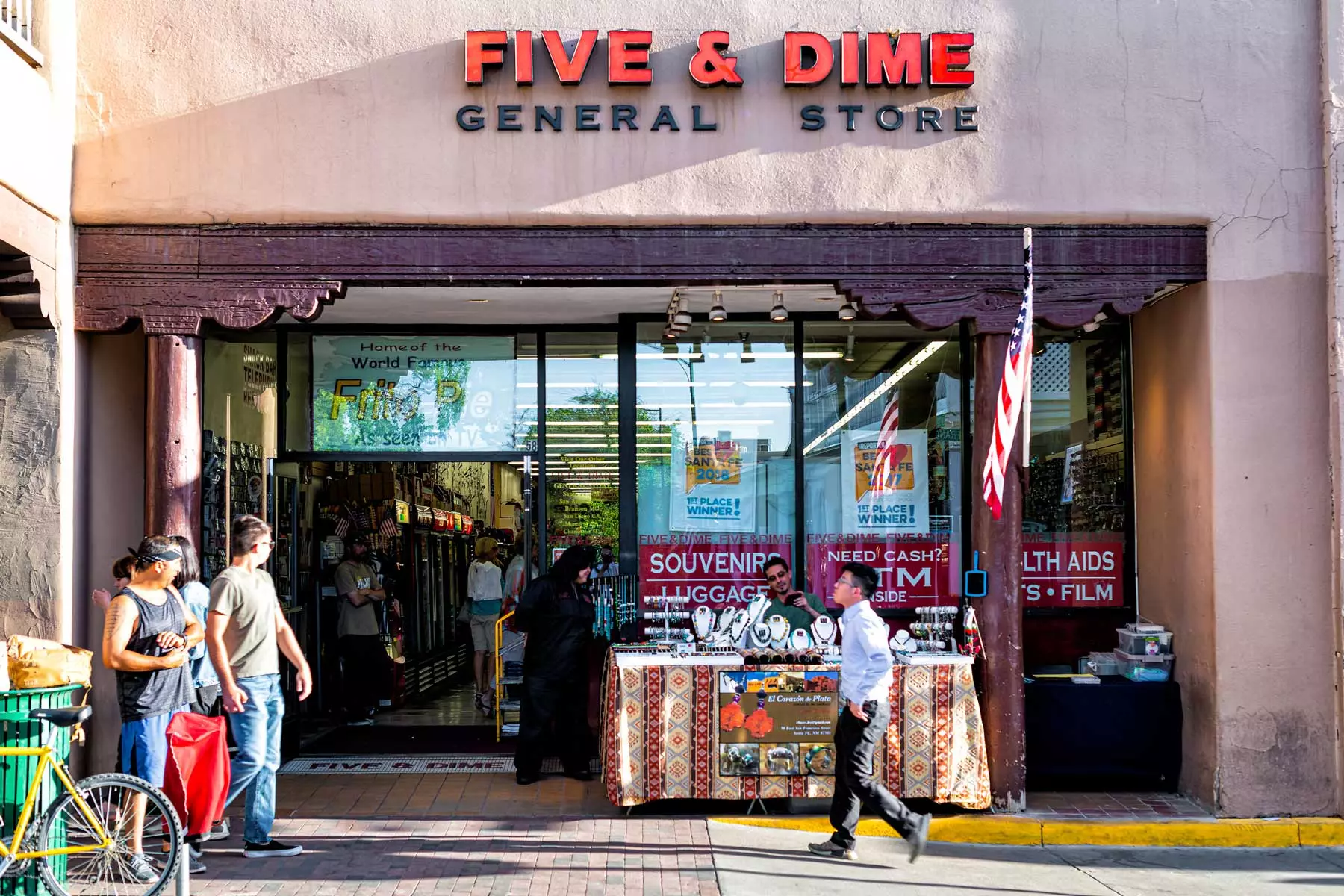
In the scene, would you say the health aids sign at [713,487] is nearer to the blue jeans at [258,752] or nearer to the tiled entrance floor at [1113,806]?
the tiled entrance floor at [1113,806]

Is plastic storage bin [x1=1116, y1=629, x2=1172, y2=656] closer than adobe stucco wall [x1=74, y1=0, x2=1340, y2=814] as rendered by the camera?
No

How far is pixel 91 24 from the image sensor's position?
335 inches

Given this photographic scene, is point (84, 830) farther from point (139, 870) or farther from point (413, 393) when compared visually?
point (413, 393)

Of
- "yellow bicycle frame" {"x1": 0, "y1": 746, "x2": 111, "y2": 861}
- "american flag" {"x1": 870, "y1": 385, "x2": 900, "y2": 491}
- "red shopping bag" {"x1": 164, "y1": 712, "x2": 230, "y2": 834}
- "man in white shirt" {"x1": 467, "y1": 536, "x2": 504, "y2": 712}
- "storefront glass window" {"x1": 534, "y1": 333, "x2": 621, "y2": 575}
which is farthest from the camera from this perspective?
"man in white shirt" {"x1": 467, "y1": 536, "x2": 504, "y2": 712}

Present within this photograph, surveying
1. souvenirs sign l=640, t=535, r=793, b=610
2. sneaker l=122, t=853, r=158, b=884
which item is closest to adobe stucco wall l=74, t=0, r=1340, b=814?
souvenirs sign l=640, t=535, r=793, b=610

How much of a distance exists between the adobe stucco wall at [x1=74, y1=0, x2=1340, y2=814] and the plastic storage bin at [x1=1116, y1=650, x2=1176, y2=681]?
40 cm

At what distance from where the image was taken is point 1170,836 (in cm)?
813

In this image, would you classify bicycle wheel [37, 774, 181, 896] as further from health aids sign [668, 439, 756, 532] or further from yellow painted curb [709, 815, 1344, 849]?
health aids sign [668, 439, 756, 532]

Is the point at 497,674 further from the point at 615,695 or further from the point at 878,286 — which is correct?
the point at 878,286

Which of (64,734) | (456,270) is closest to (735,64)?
(456,270)

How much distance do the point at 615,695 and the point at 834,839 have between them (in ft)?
5.57

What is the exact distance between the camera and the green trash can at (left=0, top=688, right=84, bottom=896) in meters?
6.27

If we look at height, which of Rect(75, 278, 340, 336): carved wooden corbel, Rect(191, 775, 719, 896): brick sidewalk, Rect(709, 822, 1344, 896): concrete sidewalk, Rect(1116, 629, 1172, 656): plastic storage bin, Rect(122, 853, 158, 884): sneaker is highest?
Rect(75, 278, 340, 336): carved wooden corbel

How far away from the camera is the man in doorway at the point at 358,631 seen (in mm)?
12289
